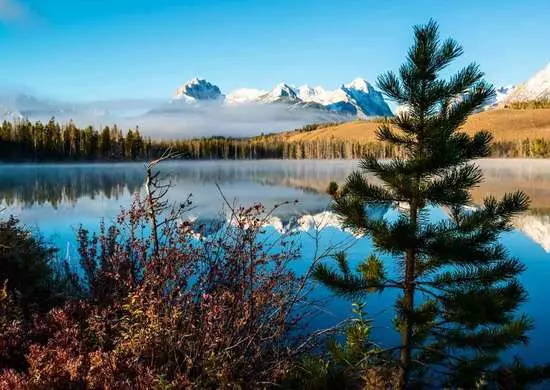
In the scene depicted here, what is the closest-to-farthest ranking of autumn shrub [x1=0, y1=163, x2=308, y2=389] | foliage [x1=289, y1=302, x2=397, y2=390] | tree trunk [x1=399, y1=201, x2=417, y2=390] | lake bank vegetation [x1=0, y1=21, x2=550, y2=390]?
foliage [x1=289, y1=302, x2=397, y2=390], autumn shrub [x1=0, y1=163, x2=308, y2=389], lake bank vegetation [x1=0, y1=21, x2=550, y2=390], tree trunk [x1=399, y1=201, x2=417, y2=390]

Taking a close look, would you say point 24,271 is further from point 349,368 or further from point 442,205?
point 442,205

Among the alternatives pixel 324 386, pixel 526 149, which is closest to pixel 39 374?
pixel 324 386

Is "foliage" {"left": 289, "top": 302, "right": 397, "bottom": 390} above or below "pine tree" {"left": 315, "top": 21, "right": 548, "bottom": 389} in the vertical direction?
below

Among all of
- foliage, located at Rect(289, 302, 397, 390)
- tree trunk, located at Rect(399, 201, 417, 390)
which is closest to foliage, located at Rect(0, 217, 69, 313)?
foliage, located at Rect(289, 302, 397, 390)

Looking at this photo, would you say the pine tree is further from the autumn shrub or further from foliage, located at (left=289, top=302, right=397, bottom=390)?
the autumn shrub

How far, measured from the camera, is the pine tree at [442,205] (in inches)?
245

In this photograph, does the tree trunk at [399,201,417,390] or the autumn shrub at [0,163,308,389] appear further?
the tree trunk at [399,201,417,390]

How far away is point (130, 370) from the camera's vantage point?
18.4ft

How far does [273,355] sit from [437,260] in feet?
7.91

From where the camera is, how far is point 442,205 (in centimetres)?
654

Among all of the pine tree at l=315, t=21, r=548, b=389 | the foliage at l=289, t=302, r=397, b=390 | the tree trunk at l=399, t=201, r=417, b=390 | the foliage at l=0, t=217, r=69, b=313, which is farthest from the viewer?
the foliage at l=0, t=217, r=69, b=313

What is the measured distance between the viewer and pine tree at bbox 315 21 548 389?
6.21 metres

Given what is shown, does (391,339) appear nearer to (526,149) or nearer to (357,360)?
(357,360)

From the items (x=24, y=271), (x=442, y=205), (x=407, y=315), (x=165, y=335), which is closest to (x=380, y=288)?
(x=407, y=315)
